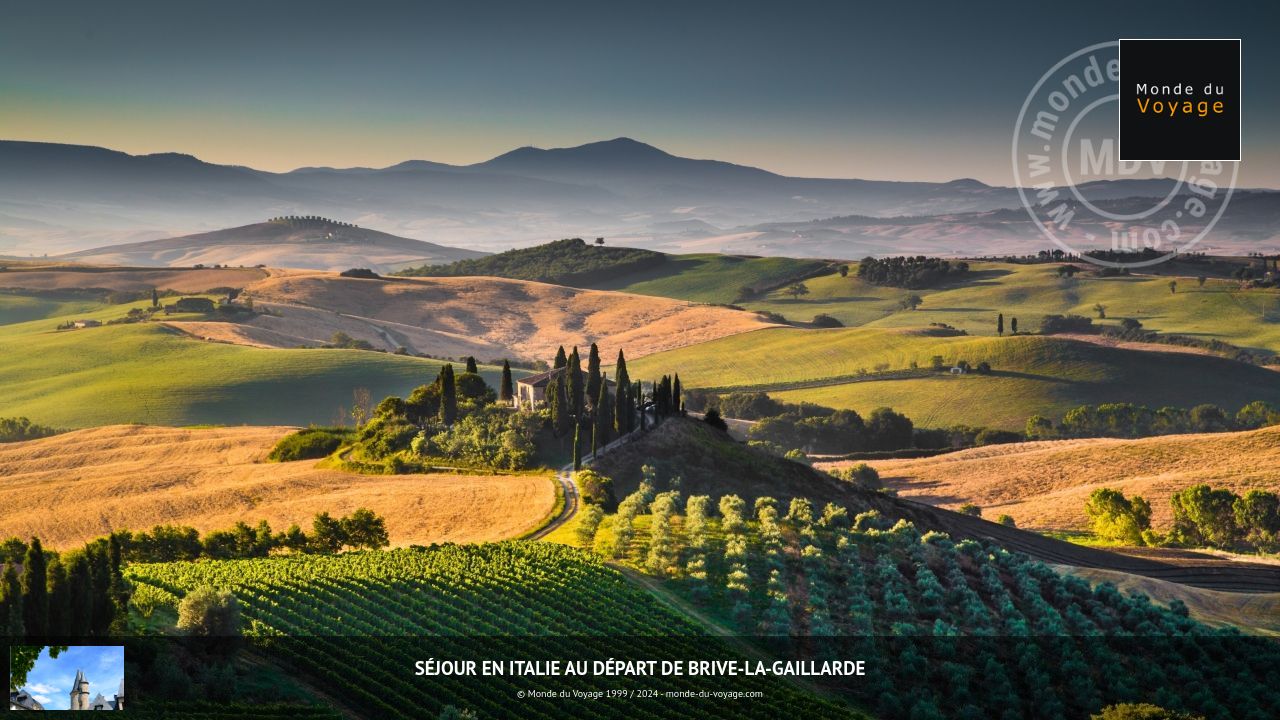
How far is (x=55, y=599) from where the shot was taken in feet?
113

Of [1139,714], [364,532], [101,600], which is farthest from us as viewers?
[364,532]

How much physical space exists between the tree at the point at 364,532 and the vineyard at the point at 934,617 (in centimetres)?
1231

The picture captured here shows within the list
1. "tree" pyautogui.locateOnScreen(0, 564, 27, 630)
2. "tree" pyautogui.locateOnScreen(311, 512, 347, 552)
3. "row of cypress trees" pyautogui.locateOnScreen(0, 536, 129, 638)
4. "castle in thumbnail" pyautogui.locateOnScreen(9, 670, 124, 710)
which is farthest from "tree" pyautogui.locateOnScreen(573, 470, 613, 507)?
"castle in thumbnail" pyautogui.locateOnScreen(9, 670, 124, 710)

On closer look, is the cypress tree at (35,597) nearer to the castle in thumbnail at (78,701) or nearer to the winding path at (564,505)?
the castle in thumbnail at (78,701)

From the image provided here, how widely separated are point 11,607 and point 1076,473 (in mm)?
100952

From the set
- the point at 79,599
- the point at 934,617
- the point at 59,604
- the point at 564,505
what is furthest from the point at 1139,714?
the point at 59,604

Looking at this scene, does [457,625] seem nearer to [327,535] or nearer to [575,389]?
[327,535]

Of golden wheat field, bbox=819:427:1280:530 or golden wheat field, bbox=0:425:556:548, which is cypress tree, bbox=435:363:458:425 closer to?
golden wheat field, bbox=0:425:556:548

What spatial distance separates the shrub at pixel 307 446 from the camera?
Answer: 97.1 metres

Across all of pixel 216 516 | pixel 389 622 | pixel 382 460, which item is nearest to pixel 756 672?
pixel 389 622

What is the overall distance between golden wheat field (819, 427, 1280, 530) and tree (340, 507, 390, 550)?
58.6 m

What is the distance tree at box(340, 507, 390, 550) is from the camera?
65312 mm

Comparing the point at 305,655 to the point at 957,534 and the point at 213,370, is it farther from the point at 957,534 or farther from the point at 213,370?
the point at 213,370

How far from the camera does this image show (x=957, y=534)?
78938 millimetres
